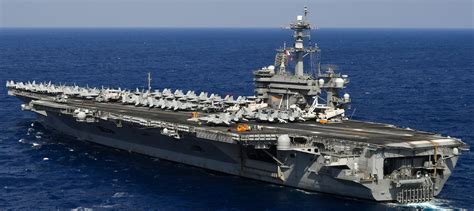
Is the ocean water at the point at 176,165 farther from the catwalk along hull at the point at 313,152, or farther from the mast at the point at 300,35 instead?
the mast at the point at 300,35

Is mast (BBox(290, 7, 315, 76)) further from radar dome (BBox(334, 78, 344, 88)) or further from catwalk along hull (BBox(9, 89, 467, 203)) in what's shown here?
catwalk along hull (BBox(9, 89, 467, 203))

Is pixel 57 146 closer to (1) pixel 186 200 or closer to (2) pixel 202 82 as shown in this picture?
(1) pixel 186 200

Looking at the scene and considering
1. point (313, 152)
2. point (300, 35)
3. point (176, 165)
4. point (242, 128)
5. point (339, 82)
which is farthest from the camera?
point (300, 35)

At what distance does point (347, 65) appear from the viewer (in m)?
110

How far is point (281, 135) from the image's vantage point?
3247 cm

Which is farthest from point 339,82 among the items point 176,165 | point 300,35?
point 176,165

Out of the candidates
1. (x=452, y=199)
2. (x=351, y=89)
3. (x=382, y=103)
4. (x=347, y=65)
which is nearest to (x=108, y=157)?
(x=452, y=199)

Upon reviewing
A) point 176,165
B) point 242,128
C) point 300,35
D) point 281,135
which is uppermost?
point 300,35

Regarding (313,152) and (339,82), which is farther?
(339,82)

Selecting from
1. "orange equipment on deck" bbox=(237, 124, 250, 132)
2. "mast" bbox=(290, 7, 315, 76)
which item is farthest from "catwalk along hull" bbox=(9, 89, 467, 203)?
"mast" bbox=(290, 7, 315, 76)

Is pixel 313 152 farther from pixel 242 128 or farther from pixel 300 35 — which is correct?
pixel 300 35

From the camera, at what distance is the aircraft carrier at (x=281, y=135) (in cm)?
3119

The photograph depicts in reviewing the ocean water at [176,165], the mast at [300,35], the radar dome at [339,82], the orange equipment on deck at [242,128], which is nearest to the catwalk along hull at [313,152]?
the orange equipment on deck at [242,128]

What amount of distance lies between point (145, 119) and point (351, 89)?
39538mm
